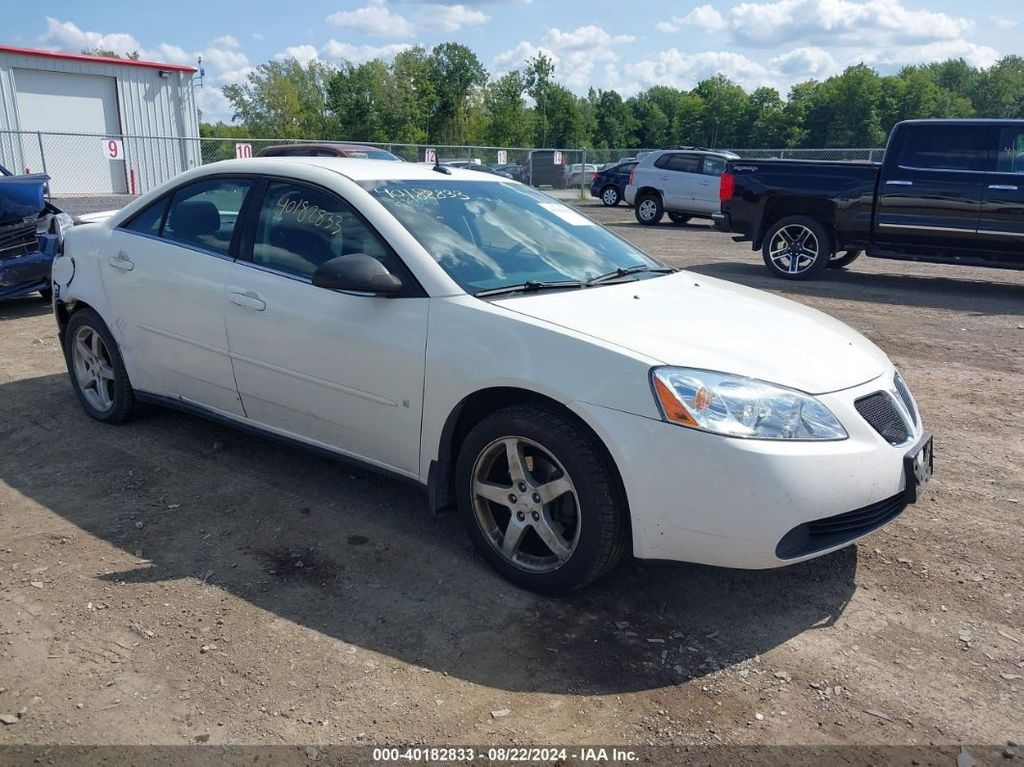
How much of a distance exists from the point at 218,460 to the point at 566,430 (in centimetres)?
247

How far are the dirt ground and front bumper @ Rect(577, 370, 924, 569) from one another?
397 mm

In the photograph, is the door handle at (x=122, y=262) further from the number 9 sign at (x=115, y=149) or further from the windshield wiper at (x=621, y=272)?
the number 9 sign at (x=115, y=149)

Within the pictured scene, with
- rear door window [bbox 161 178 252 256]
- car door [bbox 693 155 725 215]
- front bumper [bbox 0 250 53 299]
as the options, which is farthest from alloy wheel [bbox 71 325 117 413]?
car door [bbox 693 155 725 215]

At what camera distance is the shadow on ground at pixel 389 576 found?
9.87 ft

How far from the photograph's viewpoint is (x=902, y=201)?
10.3 m

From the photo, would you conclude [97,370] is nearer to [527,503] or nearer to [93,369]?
[93,369]

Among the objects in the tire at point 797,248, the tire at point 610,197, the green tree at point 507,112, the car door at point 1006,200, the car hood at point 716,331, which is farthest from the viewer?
the green tree at point 507,112

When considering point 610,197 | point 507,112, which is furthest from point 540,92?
point 610,197

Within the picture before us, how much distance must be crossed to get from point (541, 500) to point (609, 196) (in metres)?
24.0

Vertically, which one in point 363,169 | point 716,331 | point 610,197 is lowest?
point 610,197

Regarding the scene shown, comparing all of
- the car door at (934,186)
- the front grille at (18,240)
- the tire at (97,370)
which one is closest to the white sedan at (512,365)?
the tire at (97,370)

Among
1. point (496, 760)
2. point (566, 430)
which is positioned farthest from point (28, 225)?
point (496, 760)

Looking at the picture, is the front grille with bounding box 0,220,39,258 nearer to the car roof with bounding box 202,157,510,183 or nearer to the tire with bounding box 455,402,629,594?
the car roof with bounding box 202,157,510,183

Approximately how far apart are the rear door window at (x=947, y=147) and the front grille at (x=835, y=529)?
8.49m
